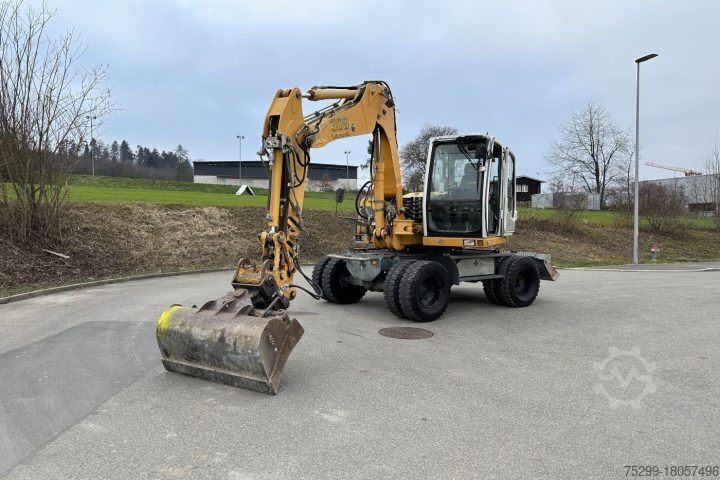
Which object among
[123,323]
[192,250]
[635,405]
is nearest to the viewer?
[635,405]

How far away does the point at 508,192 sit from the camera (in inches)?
391

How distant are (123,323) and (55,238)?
7.72m

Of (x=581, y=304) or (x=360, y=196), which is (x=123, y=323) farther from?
(x=581, y=304)

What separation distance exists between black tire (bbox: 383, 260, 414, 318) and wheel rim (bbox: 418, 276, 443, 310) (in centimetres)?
43

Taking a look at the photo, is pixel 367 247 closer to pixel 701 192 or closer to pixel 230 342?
pixel 230 342

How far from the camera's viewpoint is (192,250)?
1812 centimetres

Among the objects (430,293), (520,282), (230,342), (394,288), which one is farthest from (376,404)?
(520,282)

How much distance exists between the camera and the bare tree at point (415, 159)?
15637 mm

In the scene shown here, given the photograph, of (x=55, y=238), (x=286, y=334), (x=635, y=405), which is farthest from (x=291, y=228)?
(x=55, y=238)

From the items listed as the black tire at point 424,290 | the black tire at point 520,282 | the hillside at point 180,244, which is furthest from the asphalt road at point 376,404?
the hillside at point 180,244

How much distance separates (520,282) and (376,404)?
6.62 m

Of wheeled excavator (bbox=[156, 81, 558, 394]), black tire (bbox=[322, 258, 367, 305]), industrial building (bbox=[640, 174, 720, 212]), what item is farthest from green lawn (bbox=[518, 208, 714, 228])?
black tire (bbox=[322, 258, 367, 305])

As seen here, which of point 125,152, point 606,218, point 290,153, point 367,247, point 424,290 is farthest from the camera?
point 125,152

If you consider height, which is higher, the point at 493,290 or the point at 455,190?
the point at 455,190
